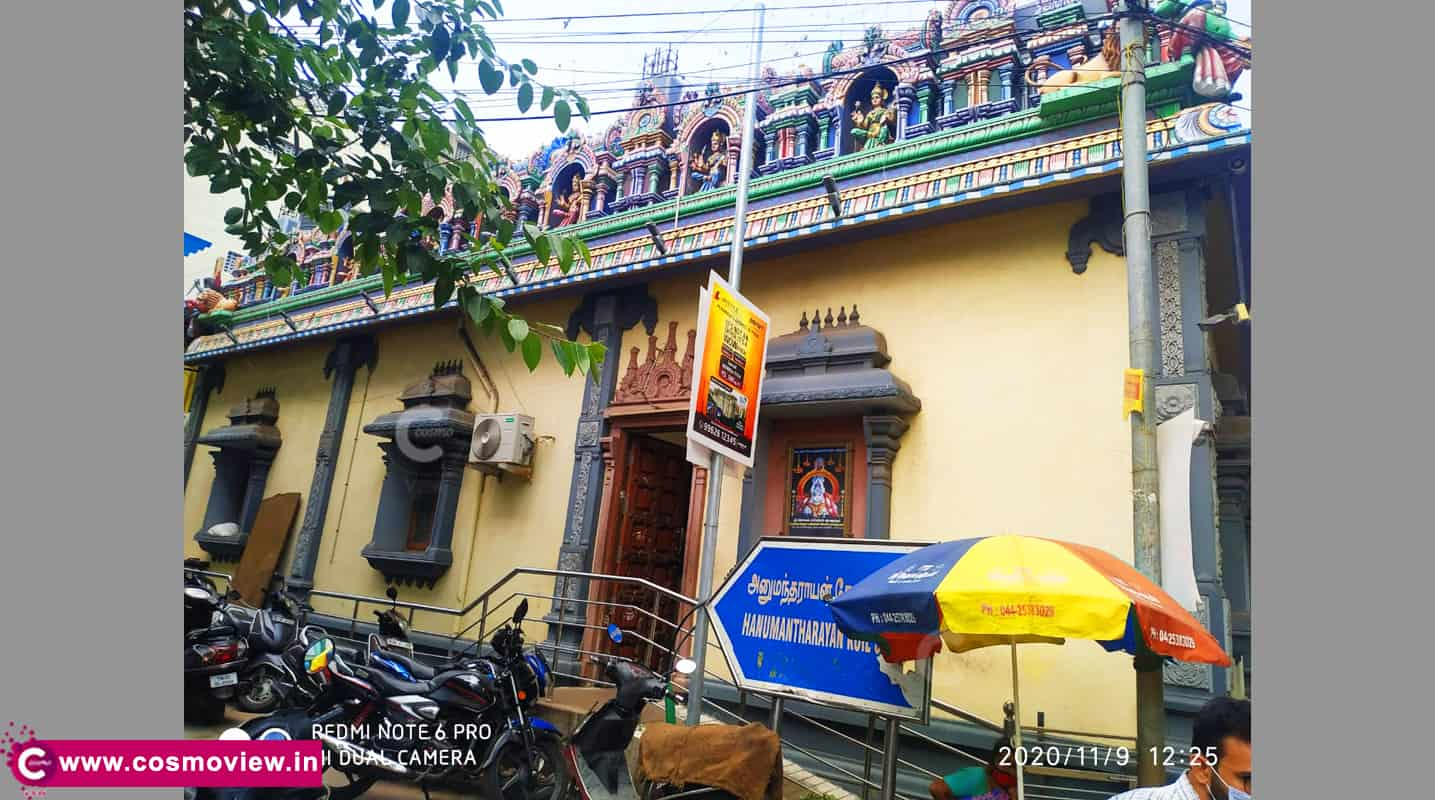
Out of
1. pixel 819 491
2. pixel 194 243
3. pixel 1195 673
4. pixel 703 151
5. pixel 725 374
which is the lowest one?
pixel 1195 673

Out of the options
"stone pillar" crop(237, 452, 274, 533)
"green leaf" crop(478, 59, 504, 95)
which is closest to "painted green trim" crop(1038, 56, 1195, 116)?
"green leaf" crop(478, 59, 504, 95)

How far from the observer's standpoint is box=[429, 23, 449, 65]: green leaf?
184 inches

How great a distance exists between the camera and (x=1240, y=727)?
3199 mm

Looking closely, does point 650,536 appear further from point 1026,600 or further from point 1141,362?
point 1026,600

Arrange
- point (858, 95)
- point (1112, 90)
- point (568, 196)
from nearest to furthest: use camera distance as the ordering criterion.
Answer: point (1112, 90) → point (858, 95) → point (568, 196)

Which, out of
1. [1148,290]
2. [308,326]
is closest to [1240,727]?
[1148,290]

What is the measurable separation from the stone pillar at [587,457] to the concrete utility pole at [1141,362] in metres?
5.25

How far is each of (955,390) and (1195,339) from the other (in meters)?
1.78

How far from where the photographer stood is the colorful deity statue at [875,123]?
Result: 7797 mm

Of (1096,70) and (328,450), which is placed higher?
(1096,70)

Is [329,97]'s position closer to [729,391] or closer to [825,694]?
[729,391]

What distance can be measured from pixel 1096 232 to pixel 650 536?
5.27m

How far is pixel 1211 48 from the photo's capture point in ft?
19.8

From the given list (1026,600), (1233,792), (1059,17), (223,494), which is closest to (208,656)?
(1026,600)
